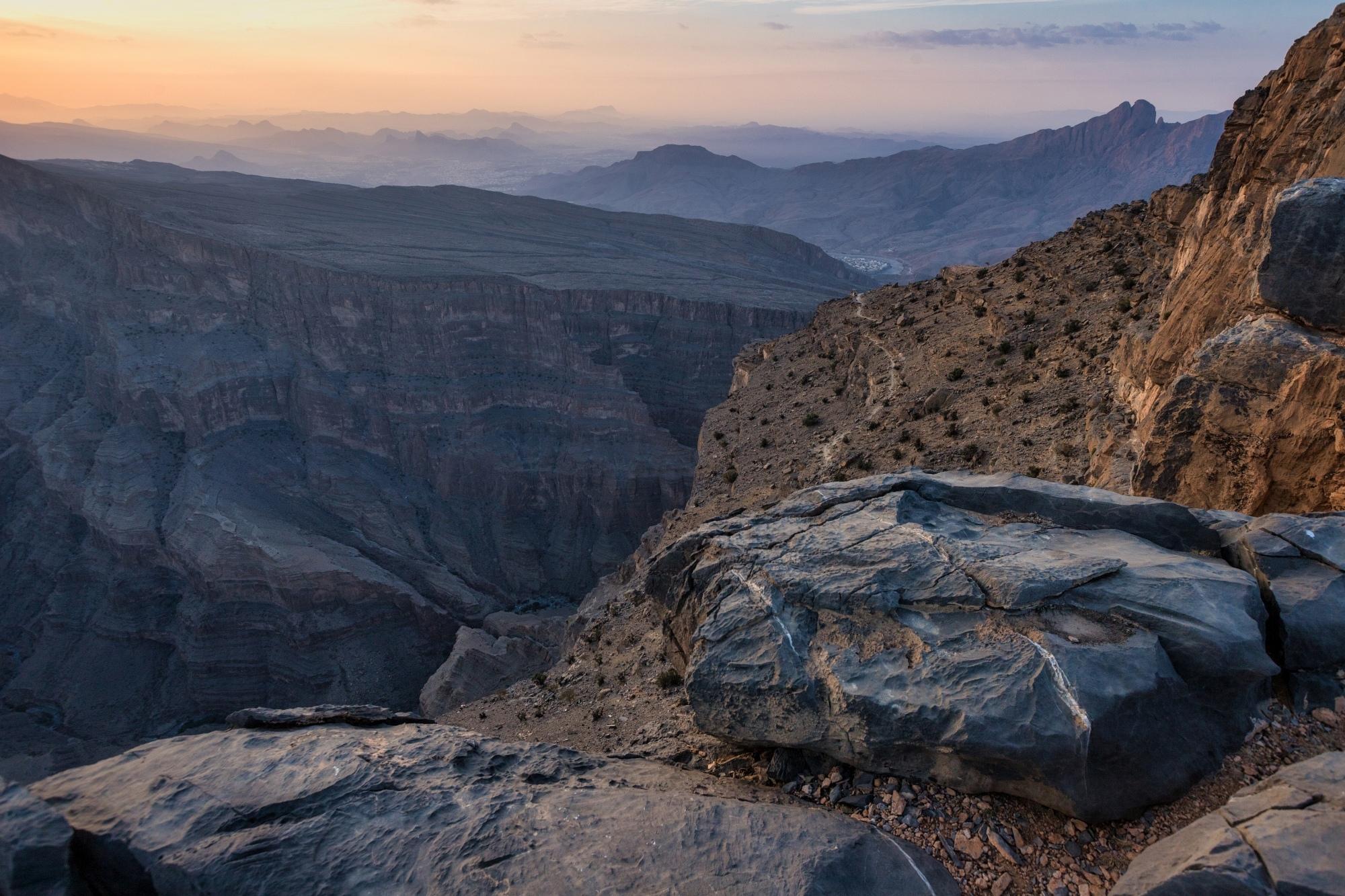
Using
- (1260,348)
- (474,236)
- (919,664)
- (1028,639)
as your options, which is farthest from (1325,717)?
(474,236)

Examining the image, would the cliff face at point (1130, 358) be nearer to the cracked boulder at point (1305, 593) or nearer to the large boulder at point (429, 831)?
the cracked boulder at point (1305, 593)

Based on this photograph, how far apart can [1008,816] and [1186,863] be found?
1.82 m

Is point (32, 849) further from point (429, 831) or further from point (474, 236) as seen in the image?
point (474, 236)

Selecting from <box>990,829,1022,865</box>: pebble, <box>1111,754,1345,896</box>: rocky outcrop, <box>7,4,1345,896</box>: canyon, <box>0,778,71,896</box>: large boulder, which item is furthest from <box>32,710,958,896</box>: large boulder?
<box>1111,754,1345,896</box>: rocky outcrop

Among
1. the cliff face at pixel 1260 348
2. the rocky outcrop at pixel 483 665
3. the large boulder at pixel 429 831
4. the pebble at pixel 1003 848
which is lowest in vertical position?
the rocky outcrop at pixel 483 665

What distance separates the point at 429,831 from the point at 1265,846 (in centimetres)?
776

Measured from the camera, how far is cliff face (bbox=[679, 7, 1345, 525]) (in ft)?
36.0

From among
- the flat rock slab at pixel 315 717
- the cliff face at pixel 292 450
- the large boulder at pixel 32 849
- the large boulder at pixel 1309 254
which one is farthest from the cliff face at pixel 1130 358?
the cliff face at pixel 292 450

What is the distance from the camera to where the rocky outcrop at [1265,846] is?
19.0 feet

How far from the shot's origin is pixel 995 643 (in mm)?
8375

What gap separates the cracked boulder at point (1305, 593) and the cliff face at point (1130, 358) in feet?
6.37

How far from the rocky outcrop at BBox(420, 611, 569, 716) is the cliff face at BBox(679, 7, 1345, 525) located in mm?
17718

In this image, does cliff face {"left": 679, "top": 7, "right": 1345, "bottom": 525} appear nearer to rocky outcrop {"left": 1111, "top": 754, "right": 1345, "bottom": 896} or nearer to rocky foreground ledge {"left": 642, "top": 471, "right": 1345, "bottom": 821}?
rocky foreground ledge {"left": 642, "top": 471, "right": 1345, "bottom": 821}

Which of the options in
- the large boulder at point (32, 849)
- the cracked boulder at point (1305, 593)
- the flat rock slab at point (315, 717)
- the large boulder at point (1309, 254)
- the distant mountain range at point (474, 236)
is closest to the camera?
the large boulder at point (32, 849)
